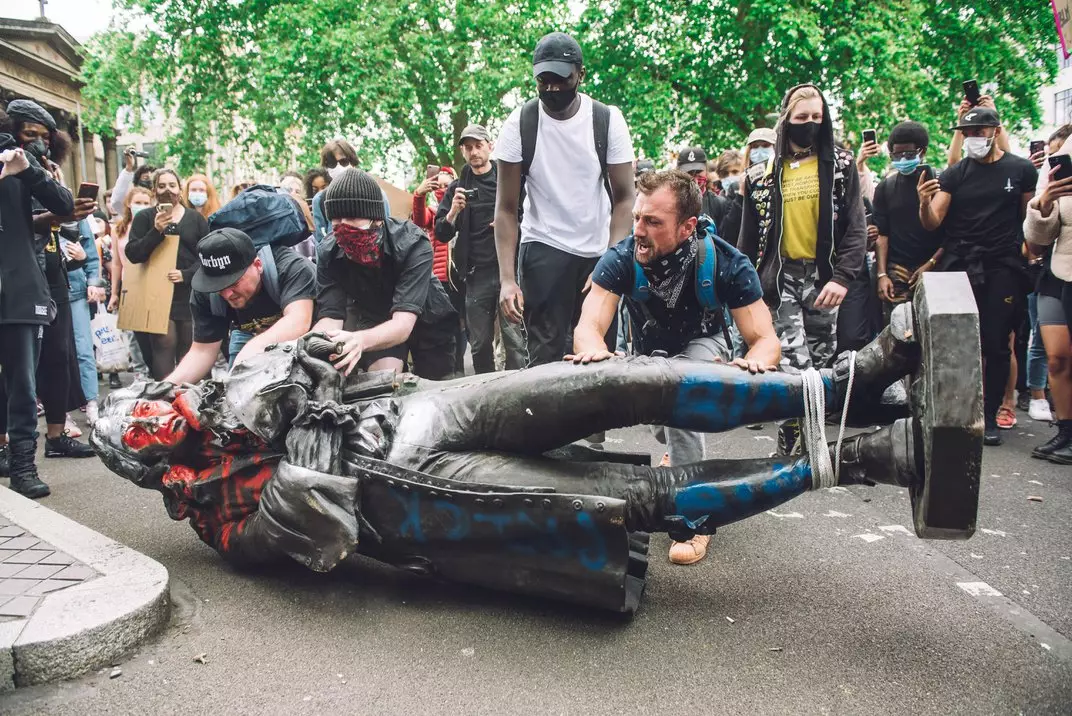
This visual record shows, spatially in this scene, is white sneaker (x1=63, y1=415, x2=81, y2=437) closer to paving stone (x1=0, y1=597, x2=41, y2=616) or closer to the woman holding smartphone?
the woman holding smartphone

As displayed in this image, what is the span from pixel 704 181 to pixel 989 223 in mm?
2659

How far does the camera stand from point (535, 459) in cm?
263

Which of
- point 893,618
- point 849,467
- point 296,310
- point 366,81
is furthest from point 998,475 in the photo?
point 366,81

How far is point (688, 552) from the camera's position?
9.95 ft

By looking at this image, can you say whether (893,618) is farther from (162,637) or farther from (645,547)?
(162,637)

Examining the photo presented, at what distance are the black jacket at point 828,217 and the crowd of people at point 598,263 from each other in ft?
0.04

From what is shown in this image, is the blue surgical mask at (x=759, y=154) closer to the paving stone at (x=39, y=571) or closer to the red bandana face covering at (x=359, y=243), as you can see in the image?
the red bandana face covering at (x=359, y=243)

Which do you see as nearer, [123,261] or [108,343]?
[123,261]

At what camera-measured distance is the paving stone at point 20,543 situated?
2.99 meters

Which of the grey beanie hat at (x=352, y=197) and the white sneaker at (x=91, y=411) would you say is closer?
the grey beanie hat at (x=352, y=197)

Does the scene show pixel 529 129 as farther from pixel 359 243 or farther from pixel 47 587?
pixel 47 587

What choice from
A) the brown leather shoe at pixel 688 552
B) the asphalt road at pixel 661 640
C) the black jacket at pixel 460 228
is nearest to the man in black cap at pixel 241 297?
the asphalt road at pixel 661 640

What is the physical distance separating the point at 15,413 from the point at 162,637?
7.95 feet

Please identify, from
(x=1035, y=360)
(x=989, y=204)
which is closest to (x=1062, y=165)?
(x=989, y=204)
